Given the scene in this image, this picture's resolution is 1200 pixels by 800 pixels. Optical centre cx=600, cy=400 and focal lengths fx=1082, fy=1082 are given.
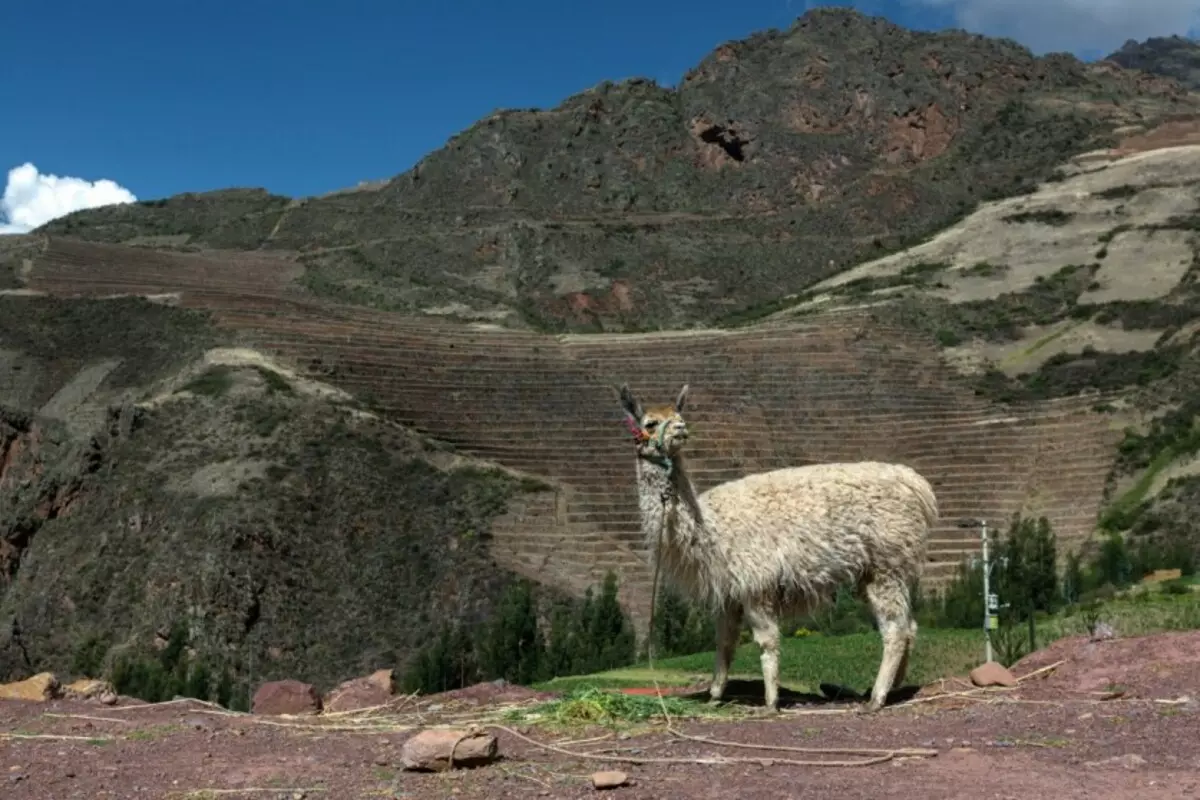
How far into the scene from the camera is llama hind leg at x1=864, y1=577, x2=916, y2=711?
9.03 metres

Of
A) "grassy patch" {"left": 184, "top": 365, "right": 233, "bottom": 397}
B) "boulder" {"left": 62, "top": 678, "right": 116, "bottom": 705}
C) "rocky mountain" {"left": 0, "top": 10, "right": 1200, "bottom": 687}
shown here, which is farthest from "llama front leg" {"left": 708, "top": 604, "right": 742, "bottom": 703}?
"grassy patch" {"left": 184, "top": 365, "right": 233, "bottom": 397}

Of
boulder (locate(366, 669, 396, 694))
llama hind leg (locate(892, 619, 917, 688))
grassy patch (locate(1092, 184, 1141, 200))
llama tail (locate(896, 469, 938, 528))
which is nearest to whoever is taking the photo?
llama hind leg (locate(892, 619, 917, 688))

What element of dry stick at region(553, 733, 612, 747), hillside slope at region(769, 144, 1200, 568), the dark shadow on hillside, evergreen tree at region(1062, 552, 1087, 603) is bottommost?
evergreen tree at region(1062, 552, 1087, 603)

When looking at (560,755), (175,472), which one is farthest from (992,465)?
(560,755)

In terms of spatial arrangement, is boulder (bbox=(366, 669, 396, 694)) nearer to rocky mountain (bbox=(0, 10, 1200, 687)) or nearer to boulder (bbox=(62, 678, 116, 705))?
boulder (bbox=(62, 678, 116, 705))

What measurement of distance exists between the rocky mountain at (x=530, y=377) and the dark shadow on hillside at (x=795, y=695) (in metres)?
19.9

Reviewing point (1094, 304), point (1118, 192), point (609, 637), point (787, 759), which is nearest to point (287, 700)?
point (787, 759)

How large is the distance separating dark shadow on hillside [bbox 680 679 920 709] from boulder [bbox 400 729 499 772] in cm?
325

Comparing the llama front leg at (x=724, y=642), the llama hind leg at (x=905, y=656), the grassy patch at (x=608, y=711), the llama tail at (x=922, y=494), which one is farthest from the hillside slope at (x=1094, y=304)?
the grassy patch at (x=608, y=711)

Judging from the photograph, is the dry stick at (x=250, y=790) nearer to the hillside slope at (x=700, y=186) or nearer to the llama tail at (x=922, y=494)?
the llama tail at (x=922, y=494)

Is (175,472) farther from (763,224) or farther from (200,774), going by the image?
(763,224)

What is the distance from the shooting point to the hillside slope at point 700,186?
8225cm

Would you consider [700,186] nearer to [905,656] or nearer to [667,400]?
[667,400]

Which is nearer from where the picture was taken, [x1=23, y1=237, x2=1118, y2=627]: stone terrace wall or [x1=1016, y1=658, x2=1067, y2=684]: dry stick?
[x1=1016, y1=658, x2=1067, y2=684]: dry stick
